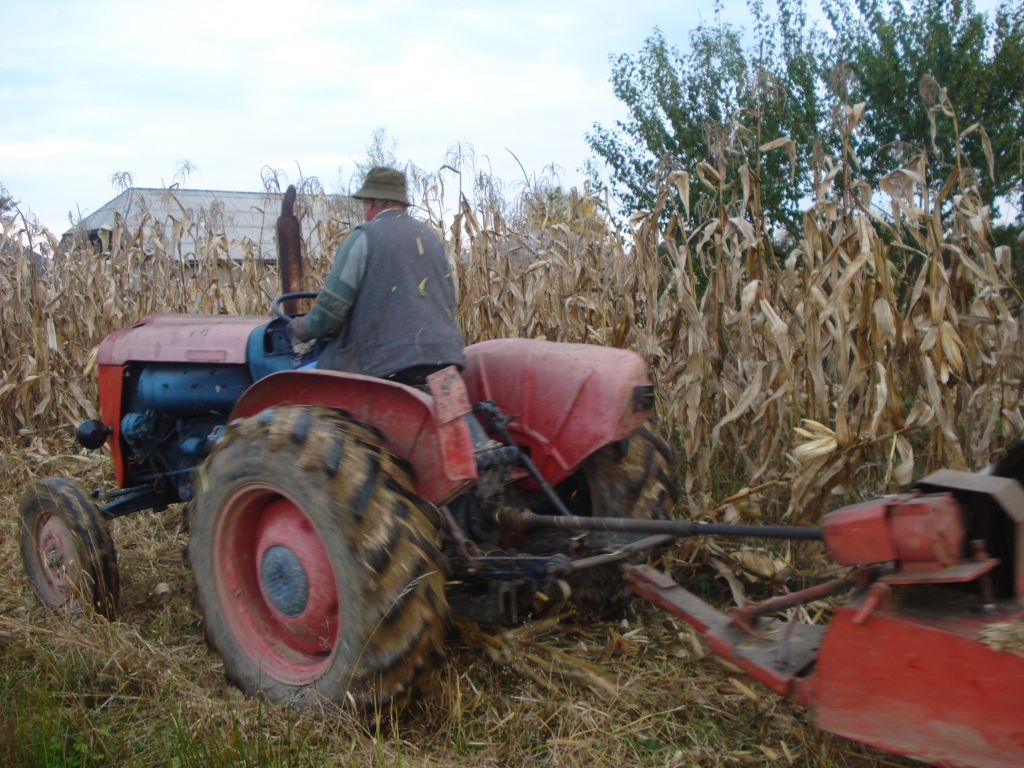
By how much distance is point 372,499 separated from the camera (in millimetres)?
2537

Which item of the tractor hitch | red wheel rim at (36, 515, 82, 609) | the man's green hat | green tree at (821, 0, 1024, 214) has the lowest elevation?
red wheel rim at (36, 515, 82, 609)

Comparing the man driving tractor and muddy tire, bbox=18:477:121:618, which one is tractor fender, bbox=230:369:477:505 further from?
muddy tire, bbox=18:477:121:618

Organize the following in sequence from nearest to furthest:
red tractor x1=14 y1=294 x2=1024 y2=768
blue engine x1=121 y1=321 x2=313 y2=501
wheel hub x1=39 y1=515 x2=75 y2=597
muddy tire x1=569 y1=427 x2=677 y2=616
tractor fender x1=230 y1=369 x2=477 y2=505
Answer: red tractor x1=14 y1=294 x2=1024 y2=768 < tractor fender x1=230 y1=369 x2=477 y2=505 < muddy tire x1=569 y1=427 x2=677 y2=616 < blue engine x1=121 y1=321 x2=313 y2=501 < wheel hub x1=39 y1=515 x2=75 y2=597

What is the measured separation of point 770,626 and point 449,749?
0.97m

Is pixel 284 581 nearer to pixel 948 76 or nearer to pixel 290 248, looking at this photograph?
pixel 290 248

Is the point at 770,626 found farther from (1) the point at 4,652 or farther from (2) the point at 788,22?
(2) the point at 788,22

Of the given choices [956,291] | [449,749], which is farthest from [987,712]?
[956,291]

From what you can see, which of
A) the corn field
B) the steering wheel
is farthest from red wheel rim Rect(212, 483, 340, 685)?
the corn field

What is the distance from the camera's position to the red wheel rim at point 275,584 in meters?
2.79

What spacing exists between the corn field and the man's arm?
1635 millimetres

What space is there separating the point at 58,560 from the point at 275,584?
149 cm

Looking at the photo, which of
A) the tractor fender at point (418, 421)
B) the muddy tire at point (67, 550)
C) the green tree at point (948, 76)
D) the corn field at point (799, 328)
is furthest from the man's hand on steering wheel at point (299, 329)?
the green tree at point (948, 76)

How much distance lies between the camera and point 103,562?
3.72 metres

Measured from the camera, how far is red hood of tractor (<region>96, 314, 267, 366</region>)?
3721 millimetres
